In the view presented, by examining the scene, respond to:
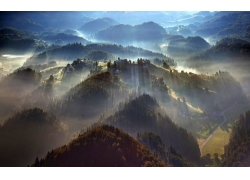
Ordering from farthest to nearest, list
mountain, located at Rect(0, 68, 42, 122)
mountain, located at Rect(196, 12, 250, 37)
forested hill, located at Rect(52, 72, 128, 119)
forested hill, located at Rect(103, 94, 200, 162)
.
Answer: mountain, located at Rect(196, 12, 250, 37) < mountain, located at Rect(0, 68, 42, 122) < forested hill, located at Rect(52, 72, 128, 119) < forested hill, located at Rect(103, 94, 200, 162)

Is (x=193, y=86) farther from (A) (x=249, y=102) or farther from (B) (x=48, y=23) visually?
(B) (x=48, y=23)

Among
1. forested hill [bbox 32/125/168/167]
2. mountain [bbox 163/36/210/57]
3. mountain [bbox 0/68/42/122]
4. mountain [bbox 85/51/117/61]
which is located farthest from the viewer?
mountain [bbox 163/36/210/57]

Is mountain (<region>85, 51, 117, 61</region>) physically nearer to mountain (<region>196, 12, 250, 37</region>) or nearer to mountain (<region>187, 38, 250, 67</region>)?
mountain (<region>187, 38, 250, 67</region>)

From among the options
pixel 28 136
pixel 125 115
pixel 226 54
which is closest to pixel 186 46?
pixel 226 54

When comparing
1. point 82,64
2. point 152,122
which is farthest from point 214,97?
point 82,64

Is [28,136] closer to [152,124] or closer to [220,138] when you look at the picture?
[152,124]

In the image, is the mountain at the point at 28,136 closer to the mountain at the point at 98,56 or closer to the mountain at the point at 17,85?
the mountain at the point at 17,85

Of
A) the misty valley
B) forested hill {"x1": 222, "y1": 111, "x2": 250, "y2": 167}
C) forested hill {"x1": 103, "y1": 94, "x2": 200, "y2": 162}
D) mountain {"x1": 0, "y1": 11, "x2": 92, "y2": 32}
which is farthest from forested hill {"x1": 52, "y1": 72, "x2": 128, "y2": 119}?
forested hill {"x1": 222, "y1": 111, "x2": 250, "y2": 167}
